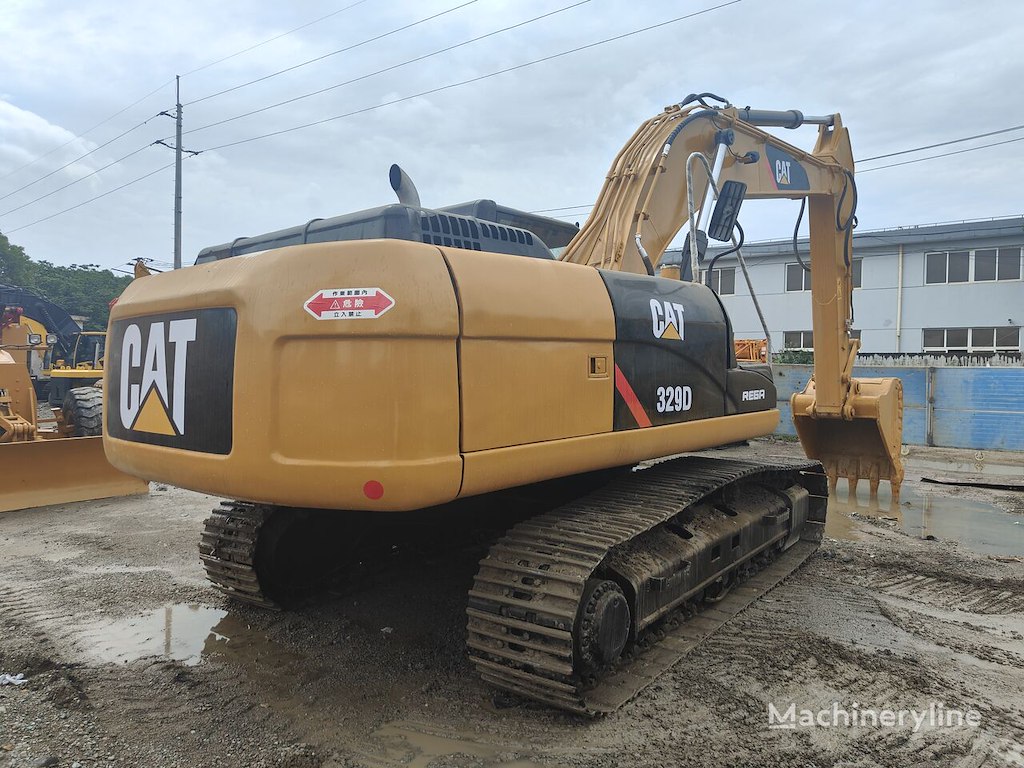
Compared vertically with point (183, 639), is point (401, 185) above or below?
above

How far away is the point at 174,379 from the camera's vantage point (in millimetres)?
2791

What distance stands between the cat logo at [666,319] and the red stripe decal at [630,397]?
1.11 feet

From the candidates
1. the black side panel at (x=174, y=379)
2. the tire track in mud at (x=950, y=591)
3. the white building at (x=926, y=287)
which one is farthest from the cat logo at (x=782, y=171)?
the white building at (x=926, y=287)

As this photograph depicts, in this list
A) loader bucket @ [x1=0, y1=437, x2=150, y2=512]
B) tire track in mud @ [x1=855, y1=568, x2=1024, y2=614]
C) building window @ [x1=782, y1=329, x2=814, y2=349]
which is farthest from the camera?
building window @ [x1=782, y1=329, x2=814, y2=349]

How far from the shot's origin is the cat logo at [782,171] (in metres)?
6.14

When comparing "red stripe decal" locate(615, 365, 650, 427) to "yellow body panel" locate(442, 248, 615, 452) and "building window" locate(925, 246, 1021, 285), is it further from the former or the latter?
"building window" locate(925, 246, 1021, 285)

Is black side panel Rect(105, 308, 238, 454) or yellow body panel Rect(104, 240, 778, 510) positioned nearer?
yellow body panel Rect(104, 240, 778, 510)

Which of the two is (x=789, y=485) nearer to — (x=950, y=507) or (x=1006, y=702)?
(x=1006, y=702)

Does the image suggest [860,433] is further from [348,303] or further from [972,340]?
[972,340]

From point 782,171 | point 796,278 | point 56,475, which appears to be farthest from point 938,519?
point 796,278

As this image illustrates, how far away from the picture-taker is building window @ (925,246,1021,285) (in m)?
19.7

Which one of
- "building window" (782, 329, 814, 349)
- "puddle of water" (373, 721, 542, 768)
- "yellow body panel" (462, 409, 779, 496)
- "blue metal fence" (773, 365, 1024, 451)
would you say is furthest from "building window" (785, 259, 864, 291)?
"puddle of water" (373, 721, 542, 768)

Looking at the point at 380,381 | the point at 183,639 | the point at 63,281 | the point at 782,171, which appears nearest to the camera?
the point at 380,381

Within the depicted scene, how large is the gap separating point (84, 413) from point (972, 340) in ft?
69.8
